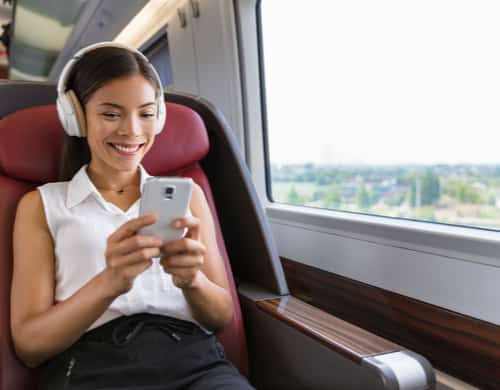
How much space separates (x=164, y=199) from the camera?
87 centimetres

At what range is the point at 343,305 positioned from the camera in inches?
70.2

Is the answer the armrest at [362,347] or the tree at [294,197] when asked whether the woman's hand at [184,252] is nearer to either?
the armrest at [362,347]

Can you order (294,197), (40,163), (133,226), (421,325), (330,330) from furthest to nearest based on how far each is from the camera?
(294,197) → (421,325) → (40,163) → (330,330) → (133,226)

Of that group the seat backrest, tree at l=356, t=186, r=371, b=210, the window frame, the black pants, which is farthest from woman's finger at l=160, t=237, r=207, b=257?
tree at l=356, t=186, r=371, b=210

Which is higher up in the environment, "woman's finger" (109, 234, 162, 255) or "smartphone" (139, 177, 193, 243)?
"smartphone" (139, 177, 193, 243)

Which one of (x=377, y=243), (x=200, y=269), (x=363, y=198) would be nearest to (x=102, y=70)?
(x=200, y=269)

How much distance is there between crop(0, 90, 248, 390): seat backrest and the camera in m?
1.16

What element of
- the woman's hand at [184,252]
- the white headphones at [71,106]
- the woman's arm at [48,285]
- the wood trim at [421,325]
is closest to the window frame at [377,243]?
the wood trim at [421,325]

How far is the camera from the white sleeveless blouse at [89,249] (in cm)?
114

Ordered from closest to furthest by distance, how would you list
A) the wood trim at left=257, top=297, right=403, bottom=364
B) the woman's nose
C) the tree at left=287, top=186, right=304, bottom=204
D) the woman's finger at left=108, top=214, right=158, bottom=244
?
the woman's finger at left=108, top=214, right=158, bottom=244 < the wood trim at left=257, top=297, right=403, bottom=364 < the woman's nose < the tree at left=287, top=186, right=304, bottom=204

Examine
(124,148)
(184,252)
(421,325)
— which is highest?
(124,148)

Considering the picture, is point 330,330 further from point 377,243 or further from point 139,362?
point 377,243

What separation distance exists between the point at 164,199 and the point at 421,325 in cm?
93

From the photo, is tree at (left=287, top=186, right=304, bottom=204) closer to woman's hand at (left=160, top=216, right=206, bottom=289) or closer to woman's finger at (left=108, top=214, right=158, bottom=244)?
woman's hand at (left=160, top=216, right=206, bottom=289)
